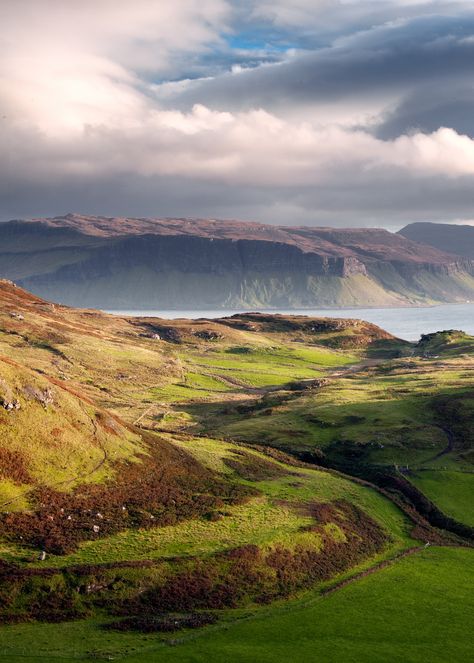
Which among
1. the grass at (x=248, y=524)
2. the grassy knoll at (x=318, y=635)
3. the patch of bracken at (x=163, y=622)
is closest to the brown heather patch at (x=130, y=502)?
the grass at (x=248, y=524)

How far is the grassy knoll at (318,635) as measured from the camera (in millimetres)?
46375

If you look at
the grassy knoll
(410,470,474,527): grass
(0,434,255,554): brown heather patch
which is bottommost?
(410,470,474,527): grass

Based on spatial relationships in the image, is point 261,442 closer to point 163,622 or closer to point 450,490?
point 450,490

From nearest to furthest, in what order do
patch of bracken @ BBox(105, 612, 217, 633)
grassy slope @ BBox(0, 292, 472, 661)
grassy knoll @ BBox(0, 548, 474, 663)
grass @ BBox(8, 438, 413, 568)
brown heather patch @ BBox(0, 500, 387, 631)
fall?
grassy knoll @ BBox(0, 548, 474, 663), patch of bracken @ BBox(105, 612, 217, 633), brown heather patch @ BBox(0, 500, 387, 631), grassy slope @ BBox(0, 292, 472, 661), grass @ BBox(8, 438, 413, 568)

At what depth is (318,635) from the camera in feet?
171

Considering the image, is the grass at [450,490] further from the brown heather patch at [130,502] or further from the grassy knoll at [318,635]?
the brown heather patch at [130,502]

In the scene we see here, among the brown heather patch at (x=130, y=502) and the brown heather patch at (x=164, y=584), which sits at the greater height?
the brown heather patch at (x=130, y=502)

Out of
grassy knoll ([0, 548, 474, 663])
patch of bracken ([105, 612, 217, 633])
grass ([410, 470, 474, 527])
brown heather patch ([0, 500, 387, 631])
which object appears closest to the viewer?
grassy knoll ([0, 548, 474, 663])

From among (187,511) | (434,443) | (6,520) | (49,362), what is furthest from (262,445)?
(49,362)

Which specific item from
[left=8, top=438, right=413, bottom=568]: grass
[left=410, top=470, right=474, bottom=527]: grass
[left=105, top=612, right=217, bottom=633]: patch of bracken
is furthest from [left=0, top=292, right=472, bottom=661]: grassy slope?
[left=105, top=612, right=217, bottom=633]: patch of bracken

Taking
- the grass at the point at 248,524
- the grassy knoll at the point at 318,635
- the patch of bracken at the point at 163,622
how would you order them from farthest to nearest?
the grass at the point at 248,524 < the patch of bracken at the point at 163,622 < the grassy knoll at the point at 318,635

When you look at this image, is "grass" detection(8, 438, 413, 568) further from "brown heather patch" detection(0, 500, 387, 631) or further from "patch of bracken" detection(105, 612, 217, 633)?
"patch of bracken" detection(105, 612, 217, 633)

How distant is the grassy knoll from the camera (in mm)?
46375

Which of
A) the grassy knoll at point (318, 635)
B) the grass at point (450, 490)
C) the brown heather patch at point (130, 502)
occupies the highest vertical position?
the brown heather patch at point (130, 502)
